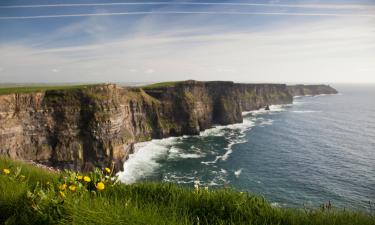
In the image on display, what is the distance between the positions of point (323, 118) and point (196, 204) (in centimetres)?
13529

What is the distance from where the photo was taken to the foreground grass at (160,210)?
5.41 metres

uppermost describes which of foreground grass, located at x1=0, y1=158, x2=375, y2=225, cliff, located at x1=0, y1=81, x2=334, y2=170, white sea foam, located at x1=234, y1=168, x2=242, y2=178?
foreground grass, located at x1=0, y1=158, x2=375, y2=225

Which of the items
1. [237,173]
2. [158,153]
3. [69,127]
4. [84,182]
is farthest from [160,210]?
[158,153]

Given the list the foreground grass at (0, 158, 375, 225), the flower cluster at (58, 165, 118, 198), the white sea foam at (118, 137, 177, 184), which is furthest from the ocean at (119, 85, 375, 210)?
the foreground grass at (0, 158, 375, 225)

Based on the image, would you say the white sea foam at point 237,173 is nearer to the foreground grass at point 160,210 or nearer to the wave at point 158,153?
the wave at point 158,153

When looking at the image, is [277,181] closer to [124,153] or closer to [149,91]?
[124,153]

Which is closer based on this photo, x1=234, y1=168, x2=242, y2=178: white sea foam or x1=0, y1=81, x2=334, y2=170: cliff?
x1=0, y1=81, x2=334, y2=170: cliff

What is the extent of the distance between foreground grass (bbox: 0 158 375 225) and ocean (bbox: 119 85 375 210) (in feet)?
71.1

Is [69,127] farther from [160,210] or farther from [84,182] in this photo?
[160,210]

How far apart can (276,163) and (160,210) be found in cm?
5932

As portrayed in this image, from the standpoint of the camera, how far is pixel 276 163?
6175 centimetres

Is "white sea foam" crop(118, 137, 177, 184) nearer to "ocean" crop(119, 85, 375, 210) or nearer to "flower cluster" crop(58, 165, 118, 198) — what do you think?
"ocean" crop(119, 85, 375, 210)

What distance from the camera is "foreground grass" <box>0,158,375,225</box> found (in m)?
5.41

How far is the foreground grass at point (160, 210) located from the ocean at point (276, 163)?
71.1 feet
